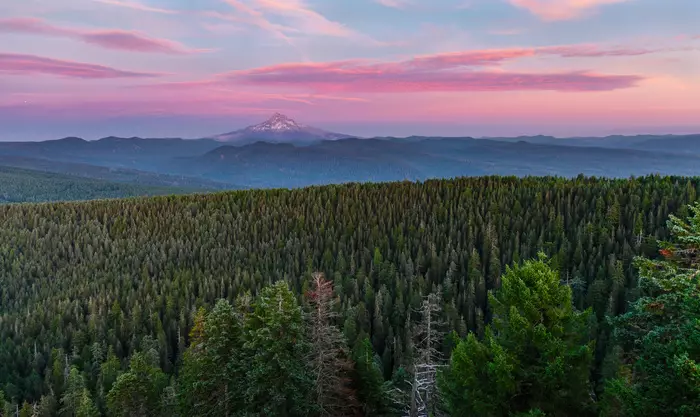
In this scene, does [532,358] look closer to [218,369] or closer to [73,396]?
[218,369]

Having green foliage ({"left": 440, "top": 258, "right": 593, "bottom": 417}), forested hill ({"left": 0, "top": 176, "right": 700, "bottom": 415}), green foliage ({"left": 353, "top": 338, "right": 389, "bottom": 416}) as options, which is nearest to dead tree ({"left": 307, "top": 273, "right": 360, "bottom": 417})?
green foliage ({"left": 353, "top": 338, "right": 389, "bottom": 416})

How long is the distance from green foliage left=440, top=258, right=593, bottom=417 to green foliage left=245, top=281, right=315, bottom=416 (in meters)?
17.4

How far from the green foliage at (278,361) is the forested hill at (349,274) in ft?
77.7

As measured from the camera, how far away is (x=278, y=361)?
37.6m

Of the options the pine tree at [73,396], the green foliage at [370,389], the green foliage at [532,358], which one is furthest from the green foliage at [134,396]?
the green foliage at [532,358]

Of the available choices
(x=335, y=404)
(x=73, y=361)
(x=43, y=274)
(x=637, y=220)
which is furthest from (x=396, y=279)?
(x=43, y=274)

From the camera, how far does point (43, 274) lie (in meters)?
180

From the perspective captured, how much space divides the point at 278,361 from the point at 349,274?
106 m

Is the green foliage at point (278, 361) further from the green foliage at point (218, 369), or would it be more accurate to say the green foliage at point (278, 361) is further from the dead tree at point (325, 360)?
the green foliage at point (218, 369)

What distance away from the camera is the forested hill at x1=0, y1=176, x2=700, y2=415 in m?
101

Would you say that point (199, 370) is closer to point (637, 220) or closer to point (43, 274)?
point (637, 220)

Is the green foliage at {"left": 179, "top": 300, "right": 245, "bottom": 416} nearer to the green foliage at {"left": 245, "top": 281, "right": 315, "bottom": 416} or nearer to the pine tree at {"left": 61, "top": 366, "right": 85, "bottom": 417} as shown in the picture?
the green foliage at {"left": 245, "top": 281, "right": 315, "bottom": 416}

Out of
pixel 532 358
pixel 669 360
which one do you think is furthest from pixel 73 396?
pixel 669 360

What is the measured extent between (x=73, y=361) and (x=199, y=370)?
84781mm
